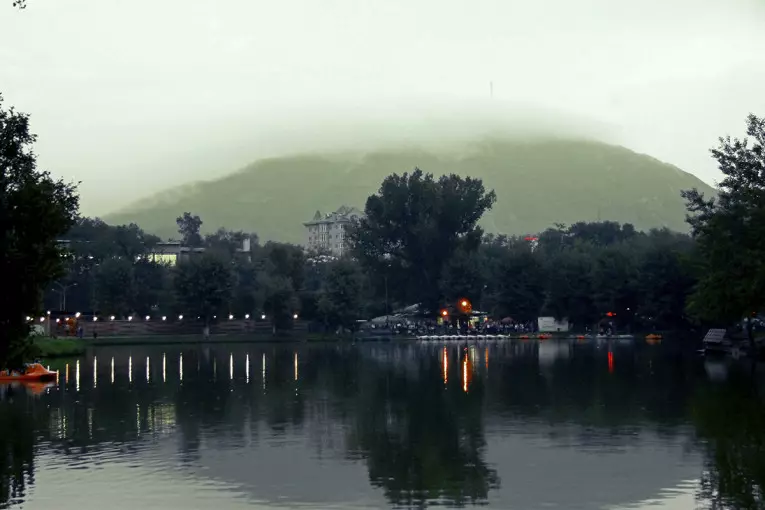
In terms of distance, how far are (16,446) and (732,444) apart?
1937cm

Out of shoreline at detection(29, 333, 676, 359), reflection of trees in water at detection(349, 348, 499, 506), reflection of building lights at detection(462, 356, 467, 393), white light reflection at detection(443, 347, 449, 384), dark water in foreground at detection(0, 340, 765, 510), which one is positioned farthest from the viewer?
shoreline at detection(29, 333, 676, 359)

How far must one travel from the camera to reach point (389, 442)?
31594mm

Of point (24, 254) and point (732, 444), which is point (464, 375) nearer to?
point (732, 444)

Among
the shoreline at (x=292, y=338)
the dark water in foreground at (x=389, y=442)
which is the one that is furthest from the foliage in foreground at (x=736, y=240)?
the shoreline at (x=292, y=338)

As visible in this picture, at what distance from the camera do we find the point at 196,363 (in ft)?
265

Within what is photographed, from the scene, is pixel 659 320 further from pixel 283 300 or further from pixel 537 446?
pixel 537 446

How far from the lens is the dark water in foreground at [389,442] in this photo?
76.0 ft

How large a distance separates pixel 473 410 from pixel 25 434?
1512 centimetres

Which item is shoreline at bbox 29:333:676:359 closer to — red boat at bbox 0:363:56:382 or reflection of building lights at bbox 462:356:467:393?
reflection of building lights at bbox 462:356:467:393

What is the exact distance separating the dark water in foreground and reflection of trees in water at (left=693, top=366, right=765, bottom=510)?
64mm

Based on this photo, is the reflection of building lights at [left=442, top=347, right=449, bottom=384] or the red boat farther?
the reflection of building lights at [left=442, top=347, right=449, bottom=384]

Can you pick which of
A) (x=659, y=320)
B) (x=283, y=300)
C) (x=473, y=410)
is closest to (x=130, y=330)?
(x=283, y=300)

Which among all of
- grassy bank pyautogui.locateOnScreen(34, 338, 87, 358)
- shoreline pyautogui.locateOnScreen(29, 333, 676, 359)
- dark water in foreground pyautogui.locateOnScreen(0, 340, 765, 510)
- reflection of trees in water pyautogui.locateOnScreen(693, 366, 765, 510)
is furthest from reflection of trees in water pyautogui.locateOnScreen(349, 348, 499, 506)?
shoreline pyautogui.locateOnScreen(29, 333, 676, 359)

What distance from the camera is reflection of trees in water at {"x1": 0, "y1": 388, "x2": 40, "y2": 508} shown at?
24.4 meters
